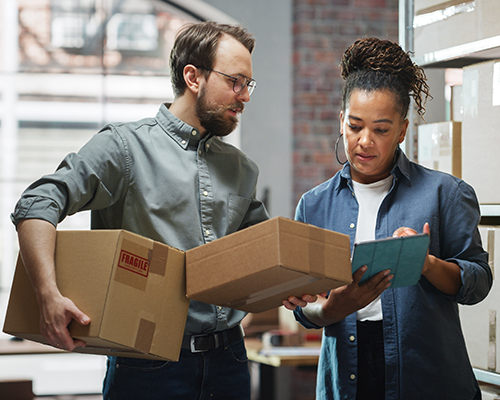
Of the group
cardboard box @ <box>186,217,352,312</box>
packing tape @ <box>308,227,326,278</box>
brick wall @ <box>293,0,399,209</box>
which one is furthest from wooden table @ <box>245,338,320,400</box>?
packing tape @ <box>308,227,326,278</box>

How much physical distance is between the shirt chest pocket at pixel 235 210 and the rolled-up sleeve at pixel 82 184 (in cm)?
27

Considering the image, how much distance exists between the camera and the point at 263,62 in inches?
206

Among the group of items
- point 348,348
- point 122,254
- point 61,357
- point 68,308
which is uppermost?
point 122,254

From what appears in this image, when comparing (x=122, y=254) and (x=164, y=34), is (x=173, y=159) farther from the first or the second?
(x=164, y=34)

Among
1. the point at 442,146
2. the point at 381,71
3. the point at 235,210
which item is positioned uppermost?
the point at 381,71

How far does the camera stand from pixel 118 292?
1.43 meters

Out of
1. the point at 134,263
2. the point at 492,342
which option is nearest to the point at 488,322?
the point at 492,342

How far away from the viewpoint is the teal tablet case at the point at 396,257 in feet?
4.59

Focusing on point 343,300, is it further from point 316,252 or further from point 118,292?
point 118,292

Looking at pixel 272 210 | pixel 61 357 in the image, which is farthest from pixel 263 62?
pixel 61 357

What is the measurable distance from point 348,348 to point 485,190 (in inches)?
28.0

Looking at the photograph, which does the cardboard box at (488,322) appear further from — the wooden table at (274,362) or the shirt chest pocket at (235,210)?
the wooden table at (274,362)

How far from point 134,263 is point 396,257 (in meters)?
0.52

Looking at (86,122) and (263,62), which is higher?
(263,62)
